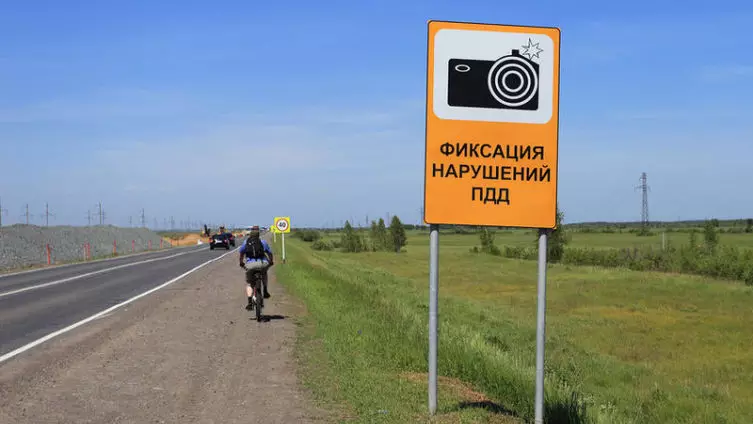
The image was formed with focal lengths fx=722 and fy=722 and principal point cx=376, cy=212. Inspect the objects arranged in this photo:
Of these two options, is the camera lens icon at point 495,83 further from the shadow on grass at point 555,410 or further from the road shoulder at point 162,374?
the road shoulder at point 162,374

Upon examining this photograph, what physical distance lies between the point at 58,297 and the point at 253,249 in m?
8.48

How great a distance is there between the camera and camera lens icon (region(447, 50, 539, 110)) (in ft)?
21.1

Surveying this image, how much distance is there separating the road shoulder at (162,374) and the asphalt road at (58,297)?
891mm

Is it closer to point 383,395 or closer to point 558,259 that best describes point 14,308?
point 383,395

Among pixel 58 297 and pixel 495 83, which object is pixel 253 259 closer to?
pixel 58 297

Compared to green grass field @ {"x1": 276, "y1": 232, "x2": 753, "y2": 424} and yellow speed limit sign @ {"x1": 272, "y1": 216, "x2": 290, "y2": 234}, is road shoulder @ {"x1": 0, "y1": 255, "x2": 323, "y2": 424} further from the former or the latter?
yellow speed limit sign @ {"x1": 272, "y1": 216, "x2": 290, "y2": 234}

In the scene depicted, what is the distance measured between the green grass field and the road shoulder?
1.78 feet

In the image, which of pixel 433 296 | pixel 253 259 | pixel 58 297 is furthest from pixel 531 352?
pixel 433 296

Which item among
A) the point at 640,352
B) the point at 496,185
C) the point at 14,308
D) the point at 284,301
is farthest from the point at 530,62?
the point at 640,352

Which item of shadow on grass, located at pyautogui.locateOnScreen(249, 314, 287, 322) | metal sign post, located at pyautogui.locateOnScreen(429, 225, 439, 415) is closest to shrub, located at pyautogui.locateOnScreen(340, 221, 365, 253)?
shadow on grass, located at pyautogui.locateOnScreen(249, 314, 287, 322)

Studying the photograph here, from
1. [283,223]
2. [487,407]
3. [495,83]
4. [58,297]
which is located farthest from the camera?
[283,223]

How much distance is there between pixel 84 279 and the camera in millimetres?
27531

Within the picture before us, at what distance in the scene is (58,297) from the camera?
20.2m

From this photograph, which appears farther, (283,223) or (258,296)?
(283,223)
